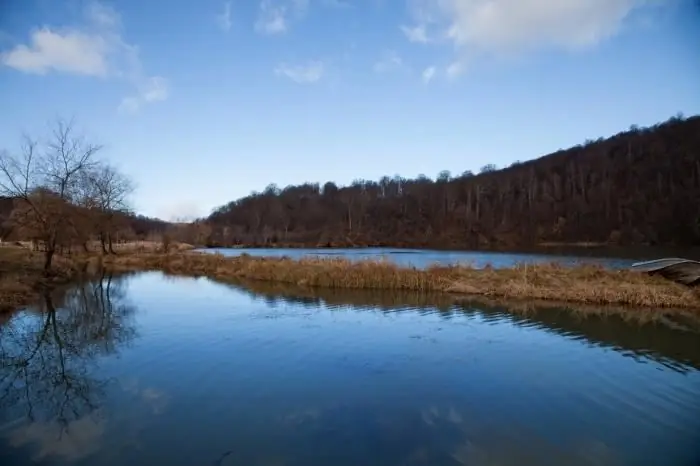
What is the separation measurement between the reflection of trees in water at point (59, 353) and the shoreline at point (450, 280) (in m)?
2.24

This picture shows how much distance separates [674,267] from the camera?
18.8 m

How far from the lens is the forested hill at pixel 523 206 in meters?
79.4

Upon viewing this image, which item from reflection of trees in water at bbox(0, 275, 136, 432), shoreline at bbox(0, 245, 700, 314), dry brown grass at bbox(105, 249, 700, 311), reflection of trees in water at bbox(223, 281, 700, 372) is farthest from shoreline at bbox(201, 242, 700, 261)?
reflection of trees in water at bbox(0, 275, 136, 432)

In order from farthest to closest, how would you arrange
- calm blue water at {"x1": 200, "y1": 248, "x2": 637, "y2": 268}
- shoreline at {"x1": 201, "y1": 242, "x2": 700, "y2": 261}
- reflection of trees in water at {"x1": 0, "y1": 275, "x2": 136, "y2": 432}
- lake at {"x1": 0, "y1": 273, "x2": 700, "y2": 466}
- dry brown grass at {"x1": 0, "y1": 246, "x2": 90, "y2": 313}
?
shoreline at {"x1": 201, "y1": 242, "x2": 700, "y2": 261} < calm blue water at {"x1": 200, "y1": 248, "x2": 637, "y2": 268} < dry brown grass at {"x1": 0, "y1": 246, "x2": 90, "y2": 313} < reflection of trees in water at {"x1": 0, "y1": 275, "x2": 136, "y2": 432} < lake at {"x1": 0, "y1": 273, "x2": 700, "y2": 466}

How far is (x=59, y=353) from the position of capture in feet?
34.9

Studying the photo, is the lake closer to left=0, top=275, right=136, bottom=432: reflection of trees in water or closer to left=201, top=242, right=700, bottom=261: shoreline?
left=0, top=275, right=136, bottom=432: reflection of trees in water

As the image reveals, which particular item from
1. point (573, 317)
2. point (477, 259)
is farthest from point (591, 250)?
point (573, 317)

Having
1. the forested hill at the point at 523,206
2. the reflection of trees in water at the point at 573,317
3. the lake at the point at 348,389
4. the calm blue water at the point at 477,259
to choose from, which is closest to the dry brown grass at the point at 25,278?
the lake at the point at 348,389

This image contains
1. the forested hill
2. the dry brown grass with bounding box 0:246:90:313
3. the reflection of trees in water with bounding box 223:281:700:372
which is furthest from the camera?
the forested hill

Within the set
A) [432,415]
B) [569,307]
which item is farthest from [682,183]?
[432,415]

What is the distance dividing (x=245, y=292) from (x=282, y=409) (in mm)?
14851

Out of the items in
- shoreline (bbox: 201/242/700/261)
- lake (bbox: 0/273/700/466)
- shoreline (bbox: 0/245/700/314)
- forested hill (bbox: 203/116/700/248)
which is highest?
forested hill (bbox: 203/116/700/248)

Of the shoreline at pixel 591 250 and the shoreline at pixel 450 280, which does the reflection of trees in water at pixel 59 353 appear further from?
the shoreline at pixel 591 250

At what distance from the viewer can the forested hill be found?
260ft
